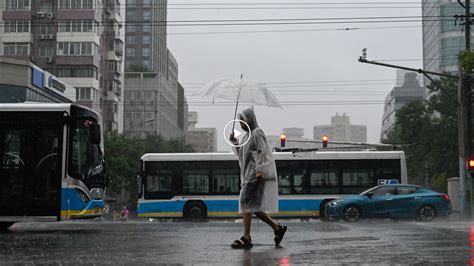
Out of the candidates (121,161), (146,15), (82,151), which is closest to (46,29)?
(121,161)

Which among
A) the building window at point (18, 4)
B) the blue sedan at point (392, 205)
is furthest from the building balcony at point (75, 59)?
the blue sedan at point (392, 205)

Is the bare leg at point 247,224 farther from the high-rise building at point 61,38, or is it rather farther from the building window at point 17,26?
the building window at point 17,26

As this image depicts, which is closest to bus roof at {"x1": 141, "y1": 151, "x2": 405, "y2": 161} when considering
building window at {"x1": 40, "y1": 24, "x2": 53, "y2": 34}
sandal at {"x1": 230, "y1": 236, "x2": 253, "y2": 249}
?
sandal at {"x1": 230, "y1": 236, "x2": 253, "y2": 249}

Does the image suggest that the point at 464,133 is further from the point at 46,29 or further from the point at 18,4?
the point at 18,4

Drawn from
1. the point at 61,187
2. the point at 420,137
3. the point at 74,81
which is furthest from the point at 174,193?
the point at 74,81

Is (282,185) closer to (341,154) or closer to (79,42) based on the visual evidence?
(341,154)

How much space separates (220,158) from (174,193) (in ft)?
8.13

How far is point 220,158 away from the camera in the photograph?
89.2 ft

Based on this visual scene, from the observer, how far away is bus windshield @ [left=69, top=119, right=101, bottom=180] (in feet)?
42.4

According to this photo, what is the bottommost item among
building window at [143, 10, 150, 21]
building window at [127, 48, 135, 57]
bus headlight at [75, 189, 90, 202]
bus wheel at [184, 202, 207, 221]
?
bus wheel at [184, 202, 207, 221]

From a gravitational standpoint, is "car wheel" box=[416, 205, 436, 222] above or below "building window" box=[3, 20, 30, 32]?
below

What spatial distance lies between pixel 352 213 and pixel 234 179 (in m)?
6.15

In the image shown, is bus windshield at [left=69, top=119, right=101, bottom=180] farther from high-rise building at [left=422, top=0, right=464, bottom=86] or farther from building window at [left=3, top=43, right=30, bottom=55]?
high-rise building at [left=422, top=0, right=464, bottom=86]

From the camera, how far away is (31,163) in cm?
1266
